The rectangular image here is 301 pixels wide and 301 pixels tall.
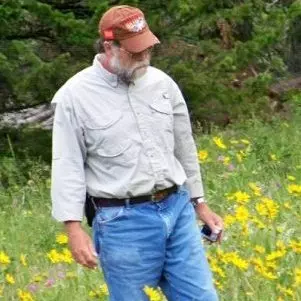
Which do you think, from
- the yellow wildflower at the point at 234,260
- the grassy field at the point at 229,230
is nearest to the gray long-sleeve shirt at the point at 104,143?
the grassy field at the point at 229,230

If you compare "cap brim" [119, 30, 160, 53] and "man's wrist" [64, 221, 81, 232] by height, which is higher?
"cap brim" [119, 30, 160, 53]

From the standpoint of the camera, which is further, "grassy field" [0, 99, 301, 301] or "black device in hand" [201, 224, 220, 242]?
"grassy field" [0, 99, 301, 301]

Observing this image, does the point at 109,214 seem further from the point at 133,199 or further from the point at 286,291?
the point at 286,291

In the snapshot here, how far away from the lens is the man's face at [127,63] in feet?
14.6

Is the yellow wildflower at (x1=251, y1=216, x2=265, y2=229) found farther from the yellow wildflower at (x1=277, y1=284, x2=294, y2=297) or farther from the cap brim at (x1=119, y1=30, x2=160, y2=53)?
the cap brim at (x1=119, y1=30, x2=160, y2=53)

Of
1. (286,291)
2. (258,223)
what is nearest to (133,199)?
(286,291)

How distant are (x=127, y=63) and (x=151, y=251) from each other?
0.76m

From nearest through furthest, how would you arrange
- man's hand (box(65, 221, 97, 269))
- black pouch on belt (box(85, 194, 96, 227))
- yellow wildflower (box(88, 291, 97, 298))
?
1. man's hand (box(65, 221, 97, 269))
2. black pouch on belt (box(85, 194, 96, 227))
3. yellow wildflower (box(88, 291, 97, 298))

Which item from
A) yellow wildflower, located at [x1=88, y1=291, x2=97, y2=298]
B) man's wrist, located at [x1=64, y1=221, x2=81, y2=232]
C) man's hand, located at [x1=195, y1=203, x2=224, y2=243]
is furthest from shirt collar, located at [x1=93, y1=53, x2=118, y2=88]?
yellow wildflower, located at [x1=88, y1=291, x2=97, y2=298]

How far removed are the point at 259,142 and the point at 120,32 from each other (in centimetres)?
642

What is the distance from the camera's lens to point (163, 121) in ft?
15.0

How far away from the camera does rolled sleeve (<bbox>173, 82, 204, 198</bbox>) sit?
15.5ft

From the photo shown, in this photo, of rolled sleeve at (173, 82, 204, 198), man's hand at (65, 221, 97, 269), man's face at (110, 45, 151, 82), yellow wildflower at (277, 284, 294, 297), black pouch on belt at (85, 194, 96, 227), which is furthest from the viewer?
yellow wildflower at (277, 284, 294, 297)

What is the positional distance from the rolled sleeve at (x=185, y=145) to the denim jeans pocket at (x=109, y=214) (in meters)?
0.45
